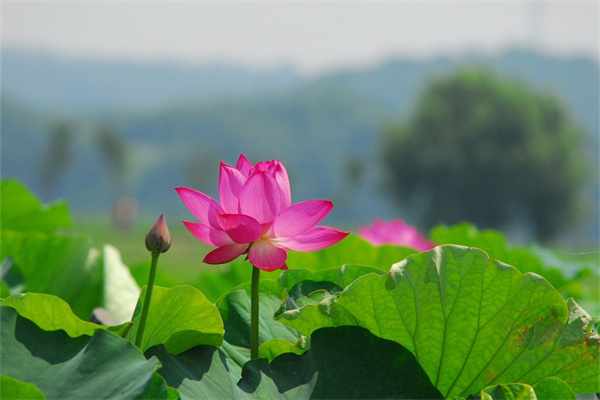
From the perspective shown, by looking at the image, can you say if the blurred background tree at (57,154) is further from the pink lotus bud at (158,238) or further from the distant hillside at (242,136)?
the pink lotus bud at (158,238)

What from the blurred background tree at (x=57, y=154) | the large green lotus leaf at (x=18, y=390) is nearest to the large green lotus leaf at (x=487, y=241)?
the large green lotus leaf at (x=18, y=390)

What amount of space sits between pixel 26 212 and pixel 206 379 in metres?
1.11

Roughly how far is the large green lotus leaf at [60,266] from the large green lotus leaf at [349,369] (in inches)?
22.7

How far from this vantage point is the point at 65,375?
0.52 metres

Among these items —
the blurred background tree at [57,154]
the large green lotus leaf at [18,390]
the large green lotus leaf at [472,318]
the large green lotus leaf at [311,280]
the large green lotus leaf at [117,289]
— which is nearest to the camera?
the large green lotus leaf at [18,390]

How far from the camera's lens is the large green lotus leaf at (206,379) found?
539 millimetres

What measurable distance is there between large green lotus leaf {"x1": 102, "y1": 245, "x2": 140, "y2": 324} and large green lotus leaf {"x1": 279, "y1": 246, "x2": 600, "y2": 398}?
52 cm

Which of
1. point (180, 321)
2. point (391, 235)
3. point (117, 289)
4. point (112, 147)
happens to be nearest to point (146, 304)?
point (180, 321)

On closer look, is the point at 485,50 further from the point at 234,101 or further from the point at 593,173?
the point at 593,173

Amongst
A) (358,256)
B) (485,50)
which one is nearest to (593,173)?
(358,256)

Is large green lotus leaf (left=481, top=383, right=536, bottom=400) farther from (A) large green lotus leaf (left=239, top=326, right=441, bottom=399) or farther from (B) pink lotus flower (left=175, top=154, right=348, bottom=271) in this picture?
(B) pink lotus flower (left=175, top=154, right=348, bottom=271)

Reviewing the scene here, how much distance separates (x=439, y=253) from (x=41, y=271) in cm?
81

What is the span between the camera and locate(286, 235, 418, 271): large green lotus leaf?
1248mm

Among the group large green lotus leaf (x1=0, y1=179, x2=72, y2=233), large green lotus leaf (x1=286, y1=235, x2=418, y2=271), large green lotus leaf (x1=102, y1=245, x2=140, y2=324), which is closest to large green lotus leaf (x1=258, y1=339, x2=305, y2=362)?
large green lotus leaf (x1=102, y1=245, x2=140, y2=324)
